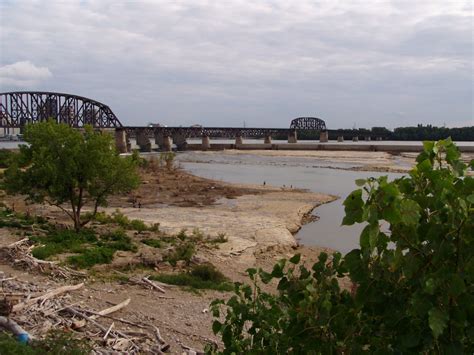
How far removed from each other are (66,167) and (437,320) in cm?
1899

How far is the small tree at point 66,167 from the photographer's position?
1986cm

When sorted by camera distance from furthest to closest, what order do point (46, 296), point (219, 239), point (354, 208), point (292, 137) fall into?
point (292, 137) → point (219, 239) → point (46, 296) → point (354, 208)

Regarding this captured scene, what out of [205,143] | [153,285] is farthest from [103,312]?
[205,143]

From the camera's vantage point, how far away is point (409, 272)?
279cm

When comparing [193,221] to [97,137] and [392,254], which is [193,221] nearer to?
[97,137]

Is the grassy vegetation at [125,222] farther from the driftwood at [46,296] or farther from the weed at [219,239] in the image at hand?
the driftwood at [46,296]

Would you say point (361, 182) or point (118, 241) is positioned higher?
point (361, 182)

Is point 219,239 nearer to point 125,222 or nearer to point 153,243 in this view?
point 153,243

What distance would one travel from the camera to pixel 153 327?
10.9 m

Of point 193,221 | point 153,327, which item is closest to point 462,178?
point 153,327

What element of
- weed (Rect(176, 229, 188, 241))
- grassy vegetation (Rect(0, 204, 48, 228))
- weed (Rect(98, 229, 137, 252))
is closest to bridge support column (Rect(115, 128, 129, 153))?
grassy vegetation (Rect(0, 204, 48, 228))

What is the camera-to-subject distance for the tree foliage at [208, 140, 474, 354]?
2.59 meters

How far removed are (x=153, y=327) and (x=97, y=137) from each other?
447 inches

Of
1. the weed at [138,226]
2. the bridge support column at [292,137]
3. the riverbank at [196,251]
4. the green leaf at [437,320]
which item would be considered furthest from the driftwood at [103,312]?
the bridge support column at [292,137]
